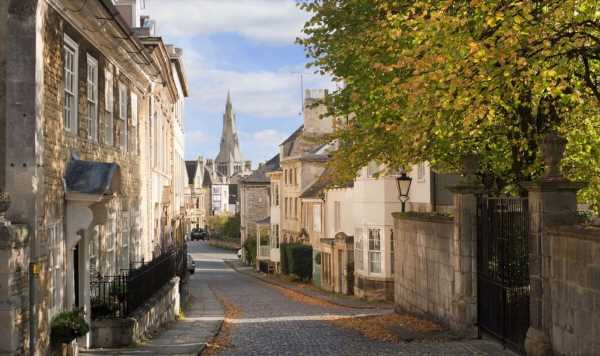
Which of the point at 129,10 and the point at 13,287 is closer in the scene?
the point at 13,287

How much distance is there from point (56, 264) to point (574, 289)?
27.5ft

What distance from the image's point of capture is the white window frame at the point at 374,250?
33406 mm

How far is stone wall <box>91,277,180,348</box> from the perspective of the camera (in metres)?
15.7

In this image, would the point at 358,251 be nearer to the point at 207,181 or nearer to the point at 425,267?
the point at 425,267

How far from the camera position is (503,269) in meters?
13.6

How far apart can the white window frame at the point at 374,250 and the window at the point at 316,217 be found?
14.5 metres

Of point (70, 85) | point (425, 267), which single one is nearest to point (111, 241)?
point (70, 85)

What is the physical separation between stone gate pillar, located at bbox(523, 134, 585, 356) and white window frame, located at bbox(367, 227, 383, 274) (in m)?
21.3

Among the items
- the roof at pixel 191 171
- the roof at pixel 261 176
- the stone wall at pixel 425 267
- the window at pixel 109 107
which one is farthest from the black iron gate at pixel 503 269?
the roof at pixel 191 171

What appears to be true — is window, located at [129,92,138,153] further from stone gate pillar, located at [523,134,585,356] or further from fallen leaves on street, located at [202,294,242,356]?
stone gate pillar, located at [523,134,585,356]

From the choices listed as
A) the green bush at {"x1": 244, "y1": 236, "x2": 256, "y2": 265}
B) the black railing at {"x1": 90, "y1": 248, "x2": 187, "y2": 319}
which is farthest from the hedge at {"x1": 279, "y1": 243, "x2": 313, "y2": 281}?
the black railing at {"x1": 90, "y1": 248, "x2": 187, "y2": 319}

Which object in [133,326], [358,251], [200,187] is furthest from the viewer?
[200,187]

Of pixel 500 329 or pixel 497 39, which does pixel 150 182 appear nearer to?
pixel 500 329

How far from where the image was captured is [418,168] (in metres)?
30.1
